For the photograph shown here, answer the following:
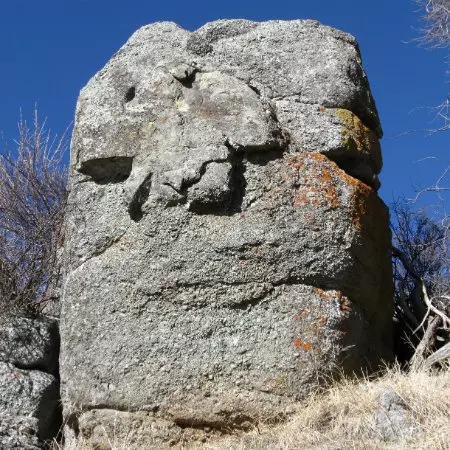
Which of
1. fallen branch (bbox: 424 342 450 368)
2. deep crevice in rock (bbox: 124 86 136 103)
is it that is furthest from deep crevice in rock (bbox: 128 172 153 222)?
fallen branch (bbox: 424 342 450 368)

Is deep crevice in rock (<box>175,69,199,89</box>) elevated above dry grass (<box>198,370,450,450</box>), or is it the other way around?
deep crevice in rock (<box>175,69,199,89</box>)

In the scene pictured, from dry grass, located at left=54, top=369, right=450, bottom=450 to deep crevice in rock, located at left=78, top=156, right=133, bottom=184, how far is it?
1659mm

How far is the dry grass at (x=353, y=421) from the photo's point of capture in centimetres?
435

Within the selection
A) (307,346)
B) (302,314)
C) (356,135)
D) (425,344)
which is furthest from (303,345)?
(356,135)

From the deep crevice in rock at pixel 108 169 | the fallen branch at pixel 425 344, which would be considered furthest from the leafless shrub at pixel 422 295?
the deep crevice in rock at pixel 108 169

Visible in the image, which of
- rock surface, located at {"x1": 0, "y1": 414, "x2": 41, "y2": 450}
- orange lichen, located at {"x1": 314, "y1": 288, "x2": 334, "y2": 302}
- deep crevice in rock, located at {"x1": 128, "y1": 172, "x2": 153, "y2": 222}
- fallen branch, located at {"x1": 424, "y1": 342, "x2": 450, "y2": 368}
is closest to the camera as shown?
rock surface, located at {"x1": 0, "y1": 414, "x2": 41, "y2": 450}

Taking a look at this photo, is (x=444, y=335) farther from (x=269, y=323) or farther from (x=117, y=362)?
(x=117, y=362)

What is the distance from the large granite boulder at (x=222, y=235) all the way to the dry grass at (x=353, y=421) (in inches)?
4.6

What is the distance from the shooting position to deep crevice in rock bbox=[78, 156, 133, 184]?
5.70 m

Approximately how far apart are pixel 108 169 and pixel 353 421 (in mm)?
2241

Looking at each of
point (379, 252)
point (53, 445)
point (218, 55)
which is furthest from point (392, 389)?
point (218, 55)

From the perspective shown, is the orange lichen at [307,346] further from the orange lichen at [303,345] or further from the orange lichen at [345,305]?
the orange lichen at [345,305]

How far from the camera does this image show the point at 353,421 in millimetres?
4723

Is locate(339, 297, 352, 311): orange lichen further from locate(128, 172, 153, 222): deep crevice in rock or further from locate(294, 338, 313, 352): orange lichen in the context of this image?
locate(128, 172, 153, 222): deep crevice in rock
